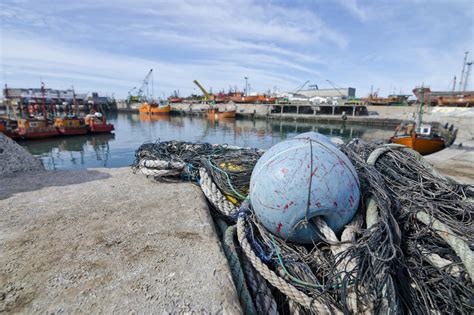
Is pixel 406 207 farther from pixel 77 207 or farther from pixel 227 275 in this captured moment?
pixel 77 207

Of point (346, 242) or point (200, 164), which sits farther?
point (200, 164)

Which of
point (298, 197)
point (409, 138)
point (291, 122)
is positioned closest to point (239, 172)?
point (298, 197)

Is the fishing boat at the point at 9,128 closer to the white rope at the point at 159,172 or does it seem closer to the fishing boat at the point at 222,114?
the white rope at the point at 159,172

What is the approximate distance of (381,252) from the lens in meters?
2.08

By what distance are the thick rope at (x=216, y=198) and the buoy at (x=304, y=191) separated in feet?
2.71

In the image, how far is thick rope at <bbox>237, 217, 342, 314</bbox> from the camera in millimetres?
1932

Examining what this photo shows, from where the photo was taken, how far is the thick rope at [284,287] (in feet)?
6.34

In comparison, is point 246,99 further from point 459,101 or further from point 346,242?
point 346,242

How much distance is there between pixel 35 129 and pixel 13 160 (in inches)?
937

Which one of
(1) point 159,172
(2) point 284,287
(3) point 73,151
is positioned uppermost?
(1) point 159,172

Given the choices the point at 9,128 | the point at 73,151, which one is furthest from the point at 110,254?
the point at 9,128

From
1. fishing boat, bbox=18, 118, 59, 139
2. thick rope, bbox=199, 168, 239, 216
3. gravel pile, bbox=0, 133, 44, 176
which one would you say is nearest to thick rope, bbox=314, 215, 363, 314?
thick rope, bbox=199, 168, 239, 216

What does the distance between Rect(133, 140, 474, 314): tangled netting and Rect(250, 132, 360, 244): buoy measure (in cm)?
16

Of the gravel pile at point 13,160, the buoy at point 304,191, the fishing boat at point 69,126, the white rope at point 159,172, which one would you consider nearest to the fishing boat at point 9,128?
the fishing boat at point 69,126
